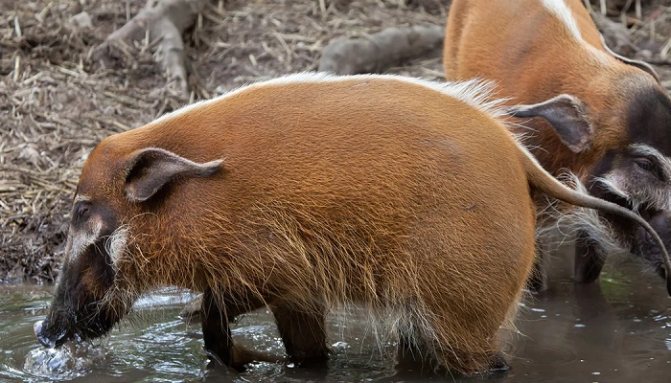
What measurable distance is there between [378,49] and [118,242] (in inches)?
202

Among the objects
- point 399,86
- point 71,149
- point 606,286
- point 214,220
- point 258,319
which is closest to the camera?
point 214,220

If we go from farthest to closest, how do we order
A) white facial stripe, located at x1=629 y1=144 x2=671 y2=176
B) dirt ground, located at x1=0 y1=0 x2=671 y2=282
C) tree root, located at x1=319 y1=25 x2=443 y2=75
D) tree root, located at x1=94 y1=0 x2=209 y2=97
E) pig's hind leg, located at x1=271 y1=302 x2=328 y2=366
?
tree root, located at x1=319 y1=25 x2=443 y2=75
tree root, located at x1=94 y1=0 x2=209 y2=97
dirt ground, located at x1=0 y1=0 x2=671 y2=282
white facial stripe, located at x1=629 y1=144 x2=671 y2=176
pig's hind leg, located at x1=271 y1=302 x2=328 y2=366

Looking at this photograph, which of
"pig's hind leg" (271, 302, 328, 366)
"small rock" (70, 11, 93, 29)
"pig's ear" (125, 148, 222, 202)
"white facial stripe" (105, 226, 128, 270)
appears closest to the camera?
"pig's ear" (125, 148, 222, 202)

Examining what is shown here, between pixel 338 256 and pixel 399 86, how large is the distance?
81cm

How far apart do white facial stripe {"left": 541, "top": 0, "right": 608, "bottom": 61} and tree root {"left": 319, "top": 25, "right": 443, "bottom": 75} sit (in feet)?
8.85

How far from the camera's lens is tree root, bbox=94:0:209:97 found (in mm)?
8820

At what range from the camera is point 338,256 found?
4828mm

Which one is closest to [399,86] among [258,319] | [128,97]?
[258,319]

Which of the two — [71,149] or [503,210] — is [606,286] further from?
[71,149]

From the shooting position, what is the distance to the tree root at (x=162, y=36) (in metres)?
8.82

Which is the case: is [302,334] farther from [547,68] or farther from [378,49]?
[378,49]

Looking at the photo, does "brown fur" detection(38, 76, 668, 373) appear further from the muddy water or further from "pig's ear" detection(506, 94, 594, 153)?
"pig's ear" detection(506, 94, 594, 153)

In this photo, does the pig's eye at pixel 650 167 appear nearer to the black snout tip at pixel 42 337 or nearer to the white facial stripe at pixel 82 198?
the white facial stripe at pixel 82 198

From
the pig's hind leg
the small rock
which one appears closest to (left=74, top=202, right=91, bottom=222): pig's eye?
the pig's hind leg
